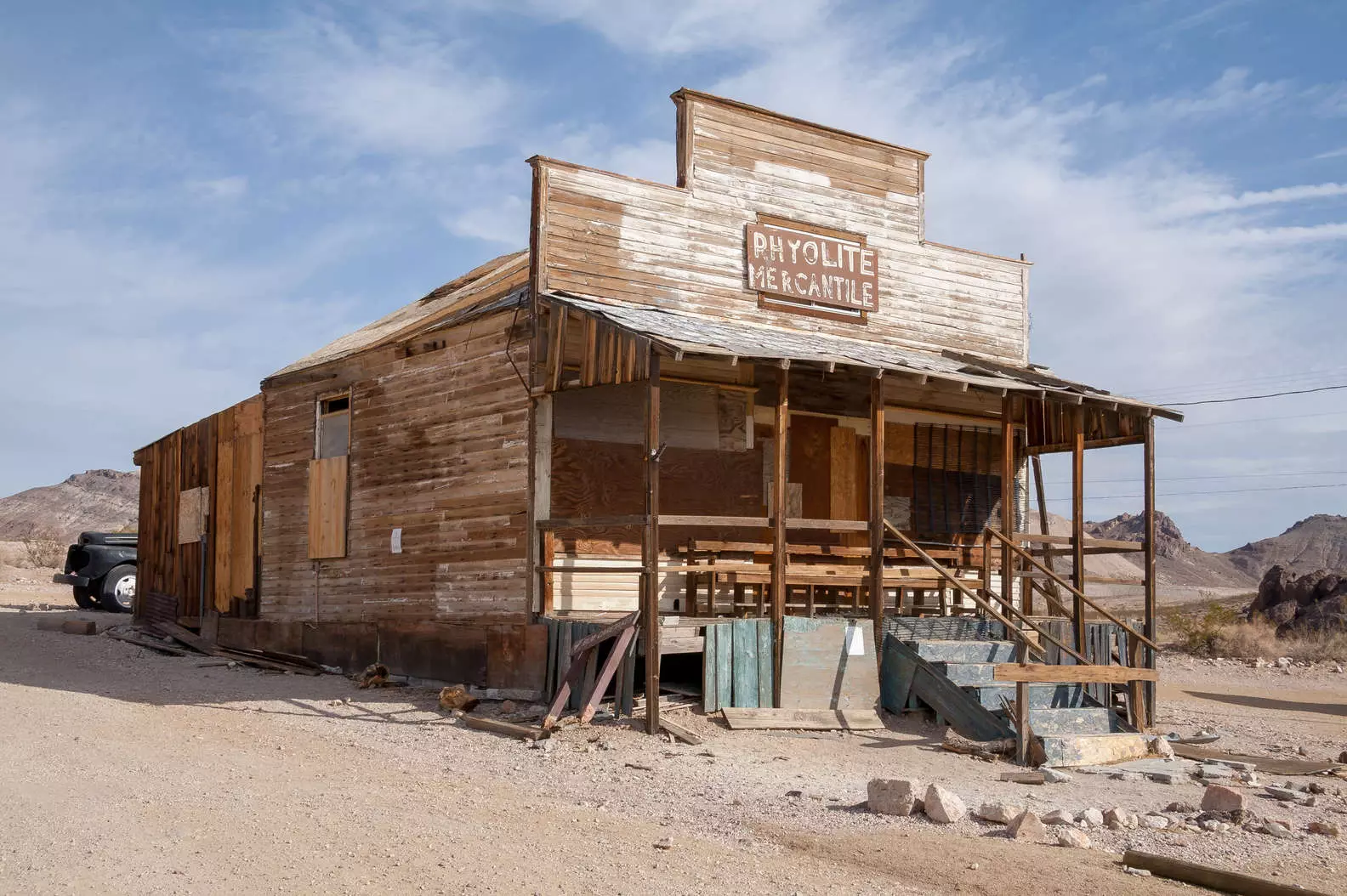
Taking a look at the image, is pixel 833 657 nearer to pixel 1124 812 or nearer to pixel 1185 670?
pixel 1124 812

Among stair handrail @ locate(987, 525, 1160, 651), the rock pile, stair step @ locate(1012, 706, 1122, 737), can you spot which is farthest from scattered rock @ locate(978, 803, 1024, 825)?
the rock pile

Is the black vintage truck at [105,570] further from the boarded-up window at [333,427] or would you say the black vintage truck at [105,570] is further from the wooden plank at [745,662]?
the wooden plank at [745,662]

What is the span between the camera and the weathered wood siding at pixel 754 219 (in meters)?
14.2

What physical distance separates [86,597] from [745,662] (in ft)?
57.7

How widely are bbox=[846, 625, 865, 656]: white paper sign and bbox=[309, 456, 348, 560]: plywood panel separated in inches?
263

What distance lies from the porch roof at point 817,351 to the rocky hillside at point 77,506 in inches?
2498

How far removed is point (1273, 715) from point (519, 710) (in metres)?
10.4

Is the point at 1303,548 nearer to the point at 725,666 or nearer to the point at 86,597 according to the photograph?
the point at 86,597

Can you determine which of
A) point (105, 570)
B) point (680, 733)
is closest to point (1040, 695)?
point (680, 733)

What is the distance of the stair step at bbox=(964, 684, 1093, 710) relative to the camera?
40.1 ft

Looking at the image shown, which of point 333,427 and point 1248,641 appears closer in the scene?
point 333,427

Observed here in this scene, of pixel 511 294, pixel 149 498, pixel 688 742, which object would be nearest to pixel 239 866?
pixel 688 742

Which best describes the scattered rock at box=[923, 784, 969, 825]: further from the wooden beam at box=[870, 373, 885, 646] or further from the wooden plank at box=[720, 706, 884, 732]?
the wooden beam at box=[870, 373, 885, 646]

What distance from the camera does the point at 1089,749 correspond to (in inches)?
442
